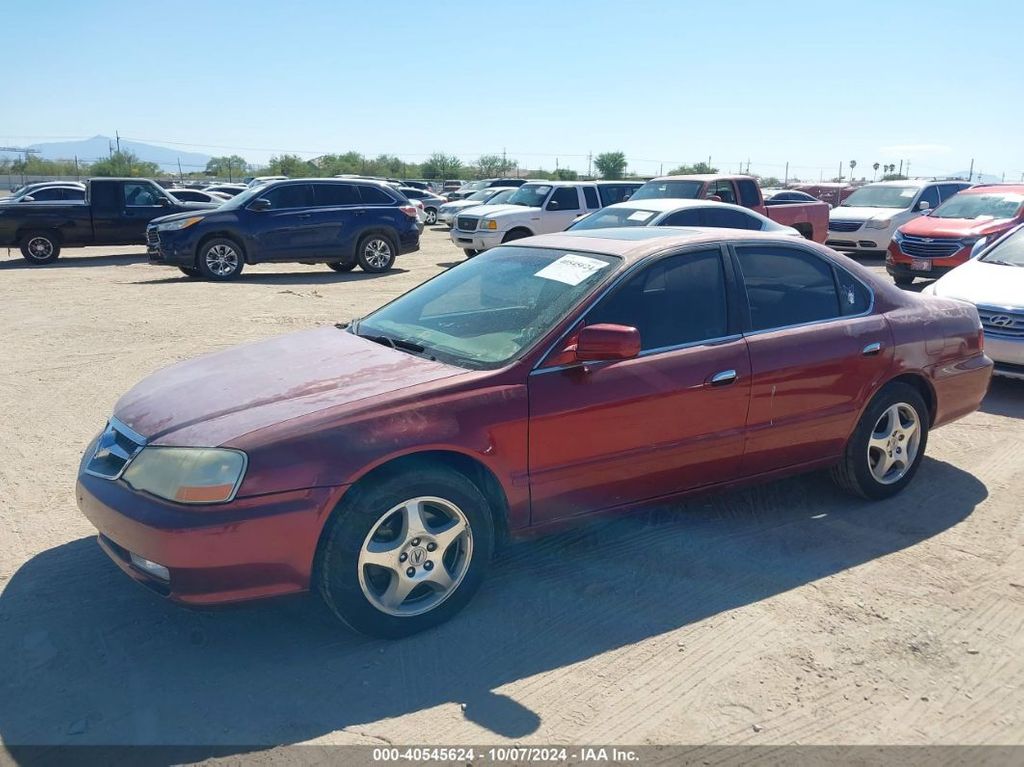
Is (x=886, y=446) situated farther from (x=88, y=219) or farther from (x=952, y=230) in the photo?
(x=88, y=219)

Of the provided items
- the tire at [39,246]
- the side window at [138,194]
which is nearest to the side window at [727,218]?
the side window at [138,194]

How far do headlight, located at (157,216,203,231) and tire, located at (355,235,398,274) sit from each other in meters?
2.91

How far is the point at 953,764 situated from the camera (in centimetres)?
284

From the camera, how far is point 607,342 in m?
3.72

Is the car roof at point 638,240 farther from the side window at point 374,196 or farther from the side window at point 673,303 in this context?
the side window at point 374,196

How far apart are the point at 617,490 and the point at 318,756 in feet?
5.87

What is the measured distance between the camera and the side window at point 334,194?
51.3ft

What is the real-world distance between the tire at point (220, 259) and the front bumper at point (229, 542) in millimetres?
12200

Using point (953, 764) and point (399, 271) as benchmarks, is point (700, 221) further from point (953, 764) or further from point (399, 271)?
point (953, 764)

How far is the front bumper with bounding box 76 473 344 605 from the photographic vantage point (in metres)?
3.12

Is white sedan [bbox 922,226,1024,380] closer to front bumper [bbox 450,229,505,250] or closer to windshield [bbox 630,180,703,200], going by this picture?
windshield [bbox 630,180,703,200]

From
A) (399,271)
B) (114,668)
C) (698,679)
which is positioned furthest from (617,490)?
(399,271)

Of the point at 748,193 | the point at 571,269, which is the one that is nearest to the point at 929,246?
the point at 748,193

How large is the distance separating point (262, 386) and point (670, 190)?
11893mm
